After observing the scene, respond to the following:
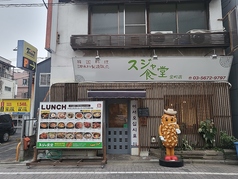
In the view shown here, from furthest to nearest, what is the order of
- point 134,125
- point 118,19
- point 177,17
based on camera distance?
point 118,19 < point 177,17 < point 134,125

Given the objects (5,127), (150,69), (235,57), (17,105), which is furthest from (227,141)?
(5,127)

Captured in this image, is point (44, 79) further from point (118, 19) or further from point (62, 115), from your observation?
point (62, 115)

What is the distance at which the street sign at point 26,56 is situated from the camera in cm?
871

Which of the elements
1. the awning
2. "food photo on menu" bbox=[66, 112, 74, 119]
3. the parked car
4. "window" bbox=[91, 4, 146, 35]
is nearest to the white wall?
"window" bbox=[91, 4, 146, 35]

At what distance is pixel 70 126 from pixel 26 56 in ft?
12.7

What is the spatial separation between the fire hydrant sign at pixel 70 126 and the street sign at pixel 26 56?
7.28 ft

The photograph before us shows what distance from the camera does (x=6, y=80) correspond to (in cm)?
3216

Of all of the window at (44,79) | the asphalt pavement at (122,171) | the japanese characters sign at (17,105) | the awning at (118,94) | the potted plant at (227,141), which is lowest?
the asphalt pavement at (122,171)

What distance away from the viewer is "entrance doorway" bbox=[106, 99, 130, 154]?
9406 mm

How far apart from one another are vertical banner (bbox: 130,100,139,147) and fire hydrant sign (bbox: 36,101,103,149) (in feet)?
6.75

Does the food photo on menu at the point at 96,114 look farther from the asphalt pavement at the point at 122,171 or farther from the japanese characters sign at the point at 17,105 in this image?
→ the japanese characters sign at the point at 17,105

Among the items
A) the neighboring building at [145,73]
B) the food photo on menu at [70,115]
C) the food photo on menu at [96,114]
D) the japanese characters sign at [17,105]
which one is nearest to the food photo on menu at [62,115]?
the food photo on menu at [70,115]

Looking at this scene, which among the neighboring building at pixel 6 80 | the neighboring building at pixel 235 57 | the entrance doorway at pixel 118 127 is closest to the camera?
the neighboring building at pixel 235 57

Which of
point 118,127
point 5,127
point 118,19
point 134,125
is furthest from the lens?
point 5,127
